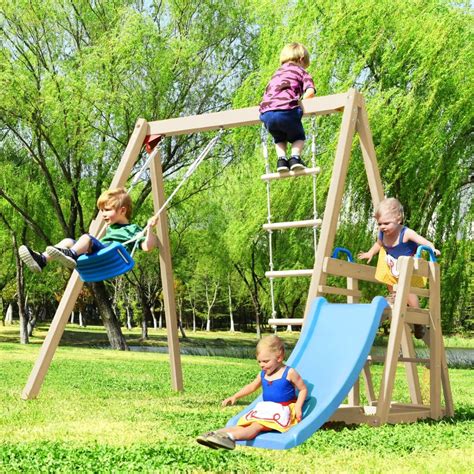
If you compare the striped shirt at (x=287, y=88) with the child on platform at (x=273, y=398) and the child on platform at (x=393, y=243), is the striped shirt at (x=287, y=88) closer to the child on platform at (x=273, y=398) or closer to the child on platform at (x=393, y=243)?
the child on platform at (x=393, y=243)

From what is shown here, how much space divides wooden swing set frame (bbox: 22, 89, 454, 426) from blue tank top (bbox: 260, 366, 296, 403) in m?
0.87

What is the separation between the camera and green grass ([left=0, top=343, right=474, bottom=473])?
A: 14.5 ft

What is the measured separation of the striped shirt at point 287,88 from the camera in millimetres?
7695

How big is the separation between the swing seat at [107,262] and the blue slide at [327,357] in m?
1.59

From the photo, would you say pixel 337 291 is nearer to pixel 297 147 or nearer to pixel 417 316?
pixel 417 316

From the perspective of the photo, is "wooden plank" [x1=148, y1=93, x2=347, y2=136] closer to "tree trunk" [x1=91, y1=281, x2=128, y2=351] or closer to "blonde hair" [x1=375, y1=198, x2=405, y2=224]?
"blonde hair" [x1=375, y1=198, x2=405, y2=224]

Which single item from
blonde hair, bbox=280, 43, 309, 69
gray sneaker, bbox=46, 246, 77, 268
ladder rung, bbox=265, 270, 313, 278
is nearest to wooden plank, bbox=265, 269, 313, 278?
ladder rung, bbox=265, 270, 313, 278

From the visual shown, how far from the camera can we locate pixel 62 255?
655 cm

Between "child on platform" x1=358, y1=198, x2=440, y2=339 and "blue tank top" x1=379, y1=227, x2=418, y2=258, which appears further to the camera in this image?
"blue tank top" x1=379, y1=227, x2=418, y2=258

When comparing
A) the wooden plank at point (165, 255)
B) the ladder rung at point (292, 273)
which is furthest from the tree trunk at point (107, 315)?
the ladder rung at point (292, 273)

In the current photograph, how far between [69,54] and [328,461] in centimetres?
2178

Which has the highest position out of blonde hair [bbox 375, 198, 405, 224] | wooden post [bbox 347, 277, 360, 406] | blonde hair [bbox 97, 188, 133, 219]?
blonde hair [bbox 97, 188, 133, 219]

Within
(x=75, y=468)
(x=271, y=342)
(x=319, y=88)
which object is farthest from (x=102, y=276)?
(x=319, y=88)

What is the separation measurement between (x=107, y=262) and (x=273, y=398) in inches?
78.4
